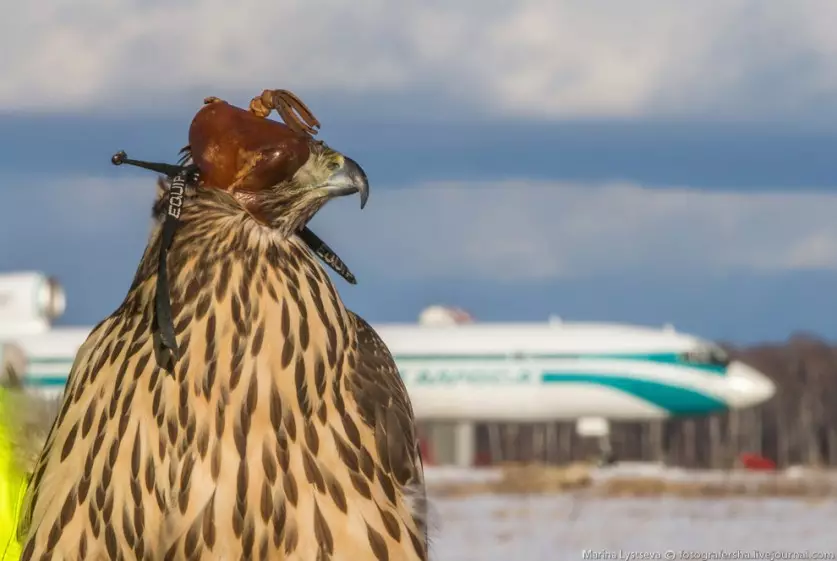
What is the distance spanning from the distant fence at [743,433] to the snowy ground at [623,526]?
151 feet

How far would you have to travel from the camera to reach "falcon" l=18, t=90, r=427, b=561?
2424 mm

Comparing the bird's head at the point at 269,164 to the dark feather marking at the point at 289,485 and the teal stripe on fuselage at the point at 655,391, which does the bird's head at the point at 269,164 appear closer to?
the dark feather marking at the point at 289,485

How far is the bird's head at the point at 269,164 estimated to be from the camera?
2.41 meters

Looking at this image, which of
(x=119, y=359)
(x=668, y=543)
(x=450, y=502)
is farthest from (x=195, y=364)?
(x=450, y=502)

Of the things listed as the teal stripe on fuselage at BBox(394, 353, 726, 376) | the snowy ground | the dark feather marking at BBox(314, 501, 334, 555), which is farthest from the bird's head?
the teal stripe on fuselage at BBox(394, 353, 726, 376)

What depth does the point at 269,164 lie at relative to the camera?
241 cm

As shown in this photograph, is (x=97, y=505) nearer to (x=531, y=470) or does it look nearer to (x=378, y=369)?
(x=378, y=369)

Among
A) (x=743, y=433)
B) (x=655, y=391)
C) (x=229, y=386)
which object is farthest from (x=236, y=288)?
(x=743, y=433)

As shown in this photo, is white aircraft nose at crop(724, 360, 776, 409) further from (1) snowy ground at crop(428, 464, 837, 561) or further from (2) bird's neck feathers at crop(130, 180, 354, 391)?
(2) bird's neck feathers at crop(130, 180, 354, 391)

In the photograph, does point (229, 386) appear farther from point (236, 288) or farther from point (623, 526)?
point (623, 526)

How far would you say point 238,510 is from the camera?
2457mm

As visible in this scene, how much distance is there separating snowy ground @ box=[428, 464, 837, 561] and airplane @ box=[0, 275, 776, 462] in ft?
51.1

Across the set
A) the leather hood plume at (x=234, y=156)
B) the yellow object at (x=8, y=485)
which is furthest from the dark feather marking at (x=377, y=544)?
the yellow object at (x=8, y=485)

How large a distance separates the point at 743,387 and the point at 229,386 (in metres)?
50.4
